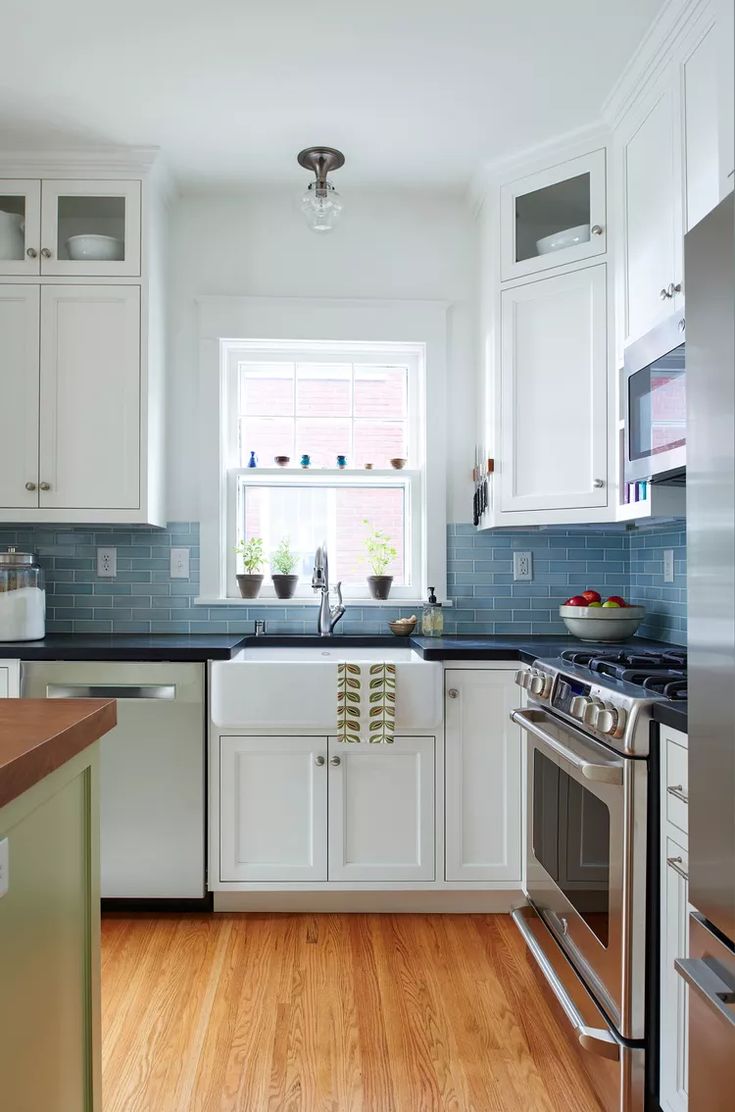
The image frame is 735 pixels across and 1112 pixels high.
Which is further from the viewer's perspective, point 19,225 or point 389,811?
point 19,225

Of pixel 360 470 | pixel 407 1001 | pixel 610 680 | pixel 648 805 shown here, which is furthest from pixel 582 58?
pixel 407 1001

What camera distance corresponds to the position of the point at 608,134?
2.58 metres

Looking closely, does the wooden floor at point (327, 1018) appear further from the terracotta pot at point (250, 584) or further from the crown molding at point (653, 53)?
the crown molding at point (653, 53)

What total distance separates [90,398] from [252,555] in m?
0.89

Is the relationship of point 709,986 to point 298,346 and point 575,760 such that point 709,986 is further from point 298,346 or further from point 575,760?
point 298,346

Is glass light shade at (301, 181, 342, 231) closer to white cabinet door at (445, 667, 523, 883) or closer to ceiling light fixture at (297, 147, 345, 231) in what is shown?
ceiling light fixture at (297, 147, 345, 231)

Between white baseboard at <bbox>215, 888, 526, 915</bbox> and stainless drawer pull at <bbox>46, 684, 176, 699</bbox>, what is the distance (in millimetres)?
747

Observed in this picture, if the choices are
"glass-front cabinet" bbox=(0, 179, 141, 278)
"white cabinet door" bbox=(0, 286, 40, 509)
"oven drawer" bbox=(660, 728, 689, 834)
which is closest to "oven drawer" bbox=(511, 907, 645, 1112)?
"oven drawer" bbox=(660, 728, 689, 834)

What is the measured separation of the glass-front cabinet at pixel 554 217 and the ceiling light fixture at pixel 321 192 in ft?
2.09

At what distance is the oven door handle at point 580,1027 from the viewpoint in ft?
5.39

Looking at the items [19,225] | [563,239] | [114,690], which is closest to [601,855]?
[114,690]

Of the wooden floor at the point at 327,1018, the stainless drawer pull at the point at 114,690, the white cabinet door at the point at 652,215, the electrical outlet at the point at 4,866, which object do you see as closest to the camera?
the electrical outlet at the point at 4,866

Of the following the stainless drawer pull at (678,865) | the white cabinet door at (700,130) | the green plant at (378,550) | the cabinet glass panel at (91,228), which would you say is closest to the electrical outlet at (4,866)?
the stainless drawer pull at (678,865)

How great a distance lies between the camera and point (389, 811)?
2.64 metres
